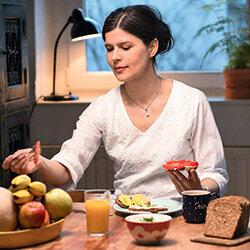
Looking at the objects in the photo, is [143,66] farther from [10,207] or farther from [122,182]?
[10,207]

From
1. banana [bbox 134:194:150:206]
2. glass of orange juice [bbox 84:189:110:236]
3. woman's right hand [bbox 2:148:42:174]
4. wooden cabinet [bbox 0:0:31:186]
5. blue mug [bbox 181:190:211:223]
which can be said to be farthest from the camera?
wooden cabinet [bbox 0:0:31:186]

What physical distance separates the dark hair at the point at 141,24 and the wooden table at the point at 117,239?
0.86m

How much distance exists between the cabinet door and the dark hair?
0.64m

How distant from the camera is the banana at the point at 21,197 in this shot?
2.08 meters

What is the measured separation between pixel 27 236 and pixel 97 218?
22cm

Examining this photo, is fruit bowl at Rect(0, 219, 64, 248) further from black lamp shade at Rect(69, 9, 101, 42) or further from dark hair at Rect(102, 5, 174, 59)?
black lamp shade at Rect(69, 9, 101, 42)

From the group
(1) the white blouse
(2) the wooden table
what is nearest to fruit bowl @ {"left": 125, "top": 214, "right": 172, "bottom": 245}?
(2) the wooden table

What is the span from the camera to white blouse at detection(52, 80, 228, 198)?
2852 mm

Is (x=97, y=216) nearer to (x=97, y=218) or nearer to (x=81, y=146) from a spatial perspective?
(x=97, y=218)

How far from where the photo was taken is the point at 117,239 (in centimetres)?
213

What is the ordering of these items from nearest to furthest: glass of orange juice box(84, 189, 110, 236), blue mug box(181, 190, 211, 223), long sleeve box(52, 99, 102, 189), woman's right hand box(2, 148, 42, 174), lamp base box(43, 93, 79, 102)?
glass of orange juice box(84, 189, 110, 236) → blue mug box(181, 190, 211, 223) → woman's right hand box(2, 148, 42, 174) → long sleeve box(52, 99, 102, 189) → lamp base box(43, 93, 79, 102)

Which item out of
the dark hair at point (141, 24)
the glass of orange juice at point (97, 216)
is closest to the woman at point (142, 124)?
the dark hair at point (141, 24)

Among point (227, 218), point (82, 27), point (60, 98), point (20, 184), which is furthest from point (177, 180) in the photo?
point (60, 98)

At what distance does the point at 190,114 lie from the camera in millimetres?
2912
